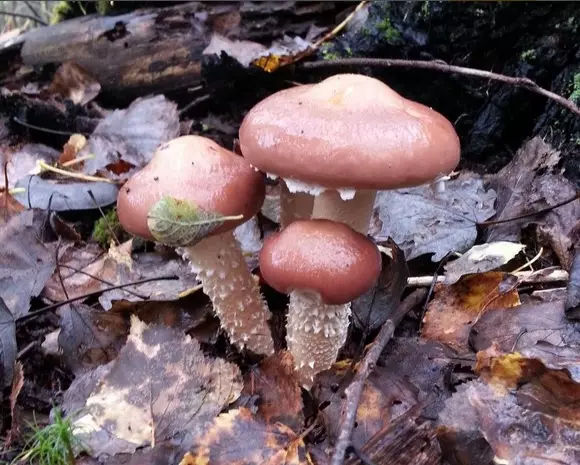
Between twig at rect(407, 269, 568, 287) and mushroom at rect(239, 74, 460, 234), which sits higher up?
mushroom at rect(239, 74, 460, 234)

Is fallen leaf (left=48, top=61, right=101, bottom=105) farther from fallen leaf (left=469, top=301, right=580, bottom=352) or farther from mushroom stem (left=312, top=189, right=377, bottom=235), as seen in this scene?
fallen leaf (left=469, top=301, right=580, bottom=352)

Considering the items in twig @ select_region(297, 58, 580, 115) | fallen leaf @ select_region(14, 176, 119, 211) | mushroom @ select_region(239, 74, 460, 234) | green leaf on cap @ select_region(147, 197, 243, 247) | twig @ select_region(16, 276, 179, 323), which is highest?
mushroom @ select_region(239, 74, 460, 234)

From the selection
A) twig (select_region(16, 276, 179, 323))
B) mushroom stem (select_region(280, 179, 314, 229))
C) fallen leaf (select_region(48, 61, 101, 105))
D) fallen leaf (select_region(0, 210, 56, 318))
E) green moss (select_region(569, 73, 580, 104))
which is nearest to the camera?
mushroom stem (select_region(280, 179, 314, 229))

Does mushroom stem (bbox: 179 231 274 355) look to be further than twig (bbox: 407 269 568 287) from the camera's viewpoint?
No

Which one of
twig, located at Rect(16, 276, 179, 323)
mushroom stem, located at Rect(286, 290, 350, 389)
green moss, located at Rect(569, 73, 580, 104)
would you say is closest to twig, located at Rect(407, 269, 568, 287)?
mushroom stem, located at Rect(286, 290, 350, 389)

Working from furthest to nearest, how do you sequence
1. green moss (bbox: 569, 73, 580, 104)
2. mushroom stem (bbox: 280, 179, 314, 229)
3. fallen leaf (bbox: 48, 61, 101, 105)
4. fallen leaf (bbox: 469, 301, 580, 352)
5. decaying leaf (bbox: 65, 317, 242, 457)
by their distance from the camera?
fallen leaf (bbox: 48, 61, 101, 105)
green moss (bbox: 569, 73, 580, 104)
mushroom stem (bbox: 280, 179, 314, 229)
fallen leaf (bbox: 469, 301, 580, 352)
decaying leaf (bbox: 65, 317, 242, 457)

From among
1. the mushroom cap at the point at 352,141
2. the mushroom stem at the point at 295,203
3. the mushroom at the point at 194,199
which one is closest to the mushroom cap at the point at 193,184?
the mushroom at the point at 194,199

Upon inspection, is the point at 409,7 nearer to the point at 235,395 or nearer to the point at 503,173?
the point at 503,173

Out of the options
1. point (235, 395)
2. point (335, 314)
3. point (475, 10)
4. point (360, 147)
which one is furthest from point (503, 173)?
point (235, 395)
